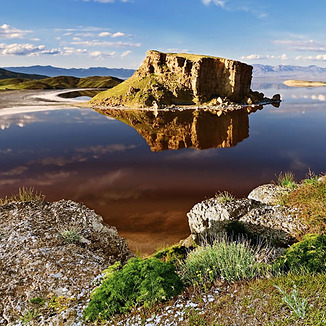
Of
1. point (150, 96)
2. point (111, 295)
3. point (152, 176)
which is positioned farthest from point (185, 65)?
point (111, 295)

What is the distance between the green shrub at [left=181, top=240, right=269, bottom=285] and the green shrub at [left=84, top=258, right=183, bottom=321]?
0.68 meters

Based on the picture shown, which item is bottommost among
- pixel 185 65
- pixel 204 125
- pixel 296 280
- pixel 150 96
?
pixel 296 280

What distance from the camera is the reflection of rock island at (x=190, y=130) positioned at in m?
41.8

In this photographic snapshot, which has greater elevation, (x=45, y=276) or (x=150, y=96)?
(x=150, y=96)

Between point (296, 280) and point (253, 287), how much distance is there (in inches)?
40.1

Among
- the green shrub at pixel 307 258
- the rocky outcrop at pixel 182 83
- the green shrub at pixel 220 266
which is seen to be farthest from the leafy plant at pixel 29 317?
the rocky outcrop at pixel 182 83

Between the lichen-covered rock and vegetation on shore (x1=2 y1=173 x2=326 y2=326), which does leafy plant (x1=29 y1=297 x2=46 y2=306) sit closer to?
vegetation on shore (x1=2 y1=173 x2=326 y2=326)

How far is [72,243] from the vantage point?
10.3m

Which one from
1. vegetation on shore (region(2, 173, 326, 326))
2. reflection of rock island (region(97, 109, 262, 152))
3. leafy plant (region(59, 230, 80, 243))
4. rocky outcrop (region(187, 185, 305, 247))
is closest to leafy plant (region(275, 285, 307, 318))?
vegetation on shore (region(2, 173, 326, 326))

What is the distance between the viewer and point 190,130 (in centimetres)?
5194

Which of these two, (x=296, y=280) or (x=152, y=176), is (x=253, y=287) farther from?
(x=152, y=176)

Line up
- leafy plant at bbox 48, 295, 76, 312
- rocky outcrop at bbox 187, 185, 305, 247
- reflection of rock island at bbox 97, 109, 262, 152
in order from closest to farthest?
leafy plant at bbox 48, 295, 76, 312 < rocky outcrop at bbox 187, 185, 305, 247 < reflection of rock island at bbox 97, 109, 262, 152

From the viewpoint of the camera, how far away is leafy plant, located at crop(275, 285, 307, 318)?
4992mm

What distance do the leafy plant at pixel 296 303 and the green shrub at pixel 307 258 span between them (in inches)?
54.6
